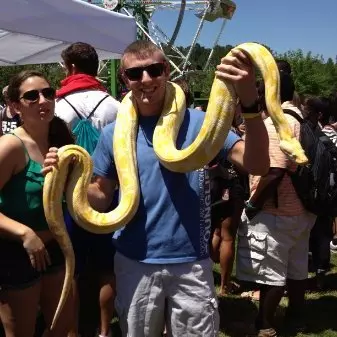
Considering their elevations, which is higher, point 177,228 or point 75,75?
point 75,75

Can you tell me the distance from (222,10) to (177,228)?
37.3 m

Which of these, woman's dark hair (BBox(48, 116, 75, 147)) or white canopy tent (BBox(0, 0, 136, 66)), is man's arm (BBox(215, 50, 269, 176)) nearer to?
woman's dark hair (BBox(48, 116, 75, 147))

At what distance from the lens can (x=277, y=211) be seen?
4020 mm

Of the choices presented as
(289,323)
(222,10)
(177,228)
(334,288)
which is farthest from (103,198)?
(222,10)

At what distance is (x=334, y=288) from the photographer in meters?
5.65

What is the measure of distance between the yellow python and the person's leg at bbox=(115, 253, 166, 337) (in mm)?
250

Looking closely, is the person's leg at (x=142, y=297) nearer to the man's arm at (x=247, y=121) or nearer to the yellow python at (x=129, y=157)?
the yellow python at (x=129, y=157)

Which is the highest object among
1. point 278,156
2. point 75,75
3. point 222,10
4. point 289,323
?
point 222,10

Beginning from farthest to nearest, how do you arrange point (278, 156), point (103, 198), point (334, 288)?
point (334, 288), point (278, 156), point (103, 198)

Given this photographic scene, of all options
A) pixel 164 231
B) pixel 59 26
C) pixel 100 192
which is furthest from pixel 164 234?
pixel 59 26

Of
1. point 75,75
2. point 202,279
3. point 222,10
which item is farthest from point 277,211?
point 222,10

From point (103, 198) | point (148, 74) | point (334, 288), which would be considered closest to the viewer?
point (148, 74)

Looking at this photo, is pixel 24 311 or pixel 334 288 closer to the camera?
pixel 24 311

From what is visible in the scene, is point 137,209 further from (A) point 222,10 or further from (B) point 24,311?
(A) point 222,10
